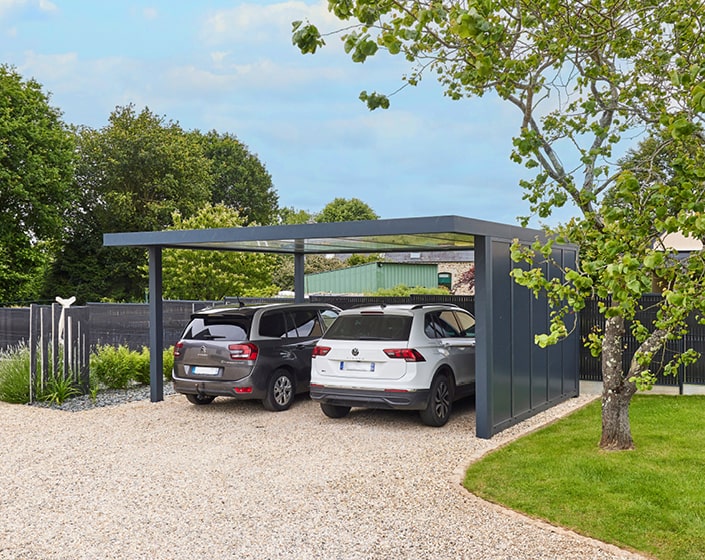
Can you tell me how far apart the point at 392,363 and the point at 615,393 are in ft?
8.86

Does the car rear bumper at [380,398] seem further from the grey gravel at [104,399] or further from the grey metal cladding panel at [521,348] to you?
the grey gravel at [104,399]

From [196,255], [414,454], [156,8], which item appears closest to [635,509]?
[414,454]

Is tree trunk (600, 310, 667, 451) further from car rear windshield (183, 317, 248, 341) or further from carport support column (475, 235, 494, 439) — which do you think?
car rear windshield (183, 317, 248, 341)

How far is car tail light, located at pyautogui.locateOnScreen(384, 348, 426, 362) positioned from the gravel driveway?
99 centimetres

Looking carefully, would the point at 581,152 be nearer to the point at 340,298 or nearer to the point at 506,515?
the point at 506,515

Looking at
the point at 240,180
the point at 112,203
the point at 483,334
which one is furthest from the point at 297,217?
the point at 483,334

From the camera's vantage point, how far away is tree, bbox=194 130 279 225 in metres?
48.4

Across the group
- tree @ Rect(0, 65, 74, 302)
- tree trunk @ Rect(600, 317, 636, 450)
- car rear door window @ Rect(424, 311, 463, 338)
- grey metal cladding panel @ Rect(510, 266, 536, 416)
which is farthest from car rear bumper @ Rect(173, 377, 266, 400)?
tree @ Rect(0, 65, 74, 302)

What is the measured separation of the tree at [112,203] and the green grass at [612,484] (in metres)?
32.4

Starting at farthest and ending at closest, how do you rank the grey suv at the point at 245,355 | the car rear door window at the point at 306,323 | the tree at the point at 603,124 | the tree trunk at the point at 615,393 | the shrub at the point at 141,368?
the shrub at the point at 141,368 → the car rear door window at the point at 306,323 → the grey suv at the point at 245,355 → the tree trunk at the point at 615,393 → the tree at the point at 603,124

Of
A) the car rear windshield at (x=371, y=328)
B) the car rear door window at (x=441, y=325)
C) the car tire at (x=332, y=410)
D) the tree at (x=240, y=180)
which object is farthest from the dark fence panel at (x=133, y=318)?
the tree at (x=240, y=180)

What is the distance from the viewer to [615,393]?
770cm

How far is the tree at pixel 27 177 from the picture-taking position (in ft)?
96.9

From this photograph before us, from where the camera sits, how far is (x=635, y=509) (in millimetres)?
5812
